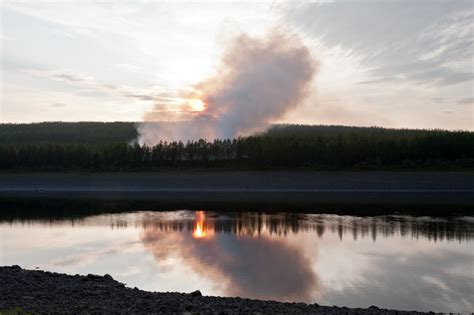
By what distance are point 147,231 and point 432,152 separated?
58851mm

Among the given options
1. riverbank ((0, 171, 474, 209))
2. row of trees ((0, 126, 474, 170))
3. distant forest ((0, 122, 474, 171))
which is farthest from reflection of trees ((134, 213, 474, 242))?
distant forest ((0, 122, 474, 171))

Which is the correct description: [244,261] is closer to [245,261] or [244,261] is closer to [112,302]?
[245,261]

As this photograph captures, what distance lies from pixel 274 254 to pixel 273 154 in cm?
5195

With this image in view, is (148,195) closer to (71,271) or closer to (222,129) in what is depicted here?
(222,129)

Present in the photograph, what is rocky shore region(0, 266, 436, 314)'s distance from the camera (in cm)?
1164

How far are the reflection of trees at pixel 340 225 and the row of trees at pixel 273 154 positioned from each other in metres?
36.3

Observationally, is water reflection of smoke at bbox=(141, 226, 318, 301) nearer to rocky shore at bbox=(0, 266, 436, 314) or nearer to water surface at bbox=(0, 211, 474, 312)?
water surface at bbox=(0, 211, 474, 312)

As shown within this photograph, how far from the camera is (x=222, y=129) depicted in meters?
85.2

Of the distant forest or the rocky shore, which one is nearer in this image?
the rocky shore

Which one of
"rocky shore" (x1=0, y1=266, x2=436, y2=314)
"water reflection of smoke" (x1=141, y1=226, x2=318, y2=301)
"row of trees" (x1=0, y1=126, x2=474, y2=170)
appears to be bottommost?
"water reflection of smoke" (x1=141, y1=226, x2=318, y2=301)

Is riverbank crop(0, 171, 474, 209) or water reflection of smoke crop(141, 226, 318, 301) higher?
riverbank crop(0, 171, 474, 209)

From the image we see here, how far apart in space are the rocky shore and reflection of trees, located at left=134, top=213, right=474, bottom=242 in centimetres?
1444

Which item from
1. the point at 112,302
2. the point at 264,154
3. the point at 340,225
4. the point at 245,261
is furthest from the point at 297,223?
the point at 264,154

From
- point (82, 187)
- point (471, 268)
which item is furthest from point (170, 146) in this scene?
point (471, 268)
